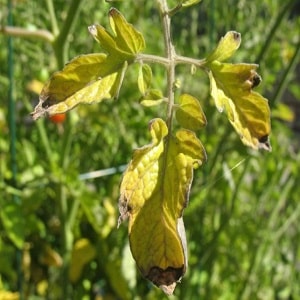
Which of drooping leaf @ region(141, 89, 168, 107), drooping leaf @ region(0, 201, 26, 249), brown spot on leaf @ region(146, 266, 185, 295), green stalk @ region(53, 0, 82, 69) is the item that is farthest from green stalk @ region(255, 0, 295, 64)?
brown spot on leaf @ region(146, 266, 185, 295)

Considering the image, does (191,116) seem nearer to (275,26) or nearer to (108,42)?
(108,42)

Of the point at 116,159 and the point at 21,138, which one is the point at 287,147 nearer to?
the point at 116,159

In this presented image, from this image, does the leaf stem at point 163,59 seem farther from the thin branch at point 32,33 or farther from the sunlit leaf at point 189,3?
the thin branch at point 32,33

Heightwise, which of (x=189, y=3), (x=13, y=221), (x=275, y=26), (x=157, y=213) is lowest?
(x=13, y=221)

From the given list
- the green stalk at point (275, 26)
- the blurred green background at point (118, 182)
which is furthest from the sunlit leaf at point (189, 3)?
the blurred green background at point (118, 182)

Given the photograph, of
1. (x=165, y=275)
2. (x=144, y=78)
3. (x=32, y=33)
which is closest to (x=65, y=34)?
(x=32, y=33)
